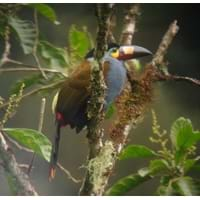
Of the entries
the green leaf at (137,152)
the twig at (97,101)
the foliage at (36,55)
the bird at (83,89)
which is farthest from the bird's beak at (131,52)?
the green leaf at (137,152)

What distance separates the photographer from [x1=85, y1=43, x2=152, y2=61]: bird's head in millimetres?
2254

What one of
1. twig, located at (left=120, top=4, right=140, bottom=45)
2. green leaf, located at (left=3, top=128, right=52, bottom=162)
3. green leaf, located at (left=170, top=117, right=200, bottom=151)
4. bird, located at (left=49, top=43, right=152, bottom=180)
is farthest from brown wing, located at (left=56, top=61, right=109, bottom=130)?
green leaf, located at (left=170, top=117, right=200, bottom=151)

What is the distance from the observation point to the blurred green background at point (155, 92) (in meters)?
2.28

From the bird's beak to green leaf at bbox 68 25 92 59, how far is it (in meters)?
0.12

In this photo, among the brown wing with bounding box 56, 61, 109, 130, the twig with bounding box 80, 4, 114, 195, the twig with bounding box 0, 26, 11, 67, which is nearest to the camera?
the twig with bounding box 80, 4, 114, 195

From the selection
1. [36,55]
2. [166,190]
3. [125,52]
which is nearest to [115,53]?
[125,52]

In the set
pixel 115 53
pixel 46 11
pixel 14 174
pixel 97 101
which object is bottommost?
pixel 14 174

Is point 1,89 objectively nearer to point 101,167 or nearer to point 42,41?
point 42,41

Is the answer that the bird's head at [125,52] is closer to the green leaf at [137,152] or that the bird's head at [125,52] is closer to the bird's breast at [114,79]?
the bird's breast at [114,79]

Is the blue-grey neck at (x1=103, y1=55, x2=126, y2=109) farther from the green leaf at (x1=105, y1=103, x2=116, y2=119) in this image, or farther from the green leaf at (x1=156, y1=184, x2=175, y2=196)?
the green leaf at (x1=156, y1=184, x2=175, y2=196)

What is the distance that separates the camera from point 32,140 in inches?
88.4

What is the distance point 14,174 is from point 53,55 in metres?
0.45

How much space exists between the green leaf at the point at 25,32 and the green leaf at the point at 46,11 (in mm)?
61

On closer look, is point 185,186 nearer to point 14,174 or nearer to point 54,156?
point 54,156
